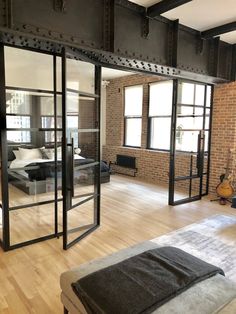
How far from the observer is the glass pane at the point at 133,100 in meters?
7.11

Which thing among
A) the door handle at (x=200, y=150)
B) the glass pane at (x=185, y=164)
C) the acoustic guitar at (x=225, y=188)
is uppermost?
the door handle at (x=200, y=150)

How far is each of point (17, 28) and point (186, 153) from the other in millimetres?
4315

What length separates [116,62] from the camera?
10.6ft

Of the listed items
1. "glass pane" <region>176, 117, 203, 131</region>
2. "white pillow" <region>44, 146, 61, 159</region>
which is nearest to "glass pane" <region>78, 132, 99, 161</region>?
"white pillow" <region>44, 146, 61, 159</region>

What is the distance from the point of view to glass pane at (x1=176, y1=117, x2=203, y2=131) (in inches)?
191

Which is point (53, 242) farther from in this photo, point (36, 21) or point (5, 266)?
point (36, 21)

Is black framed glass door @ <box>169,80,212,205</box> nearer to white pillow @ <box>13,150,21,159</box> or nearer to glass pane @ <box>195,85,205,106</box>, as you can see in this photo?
glass pane @ <box>195,85,205,106</box>

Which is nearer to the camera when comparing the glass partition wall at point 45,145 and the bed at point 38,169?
the glass partition wall at point 45,145

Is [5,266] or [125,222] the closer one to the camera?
[5,266]

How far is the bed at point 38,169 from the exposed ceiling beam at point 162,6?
6.21 ft

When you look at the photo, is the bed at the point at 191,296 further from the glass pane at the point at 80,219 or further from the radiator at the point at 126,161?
the radiator at the point at 126,161

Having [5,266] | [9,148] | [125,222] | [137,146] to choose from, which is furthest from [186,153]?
[5,266]

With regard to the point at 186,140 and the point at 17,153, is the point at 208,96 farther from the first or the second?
the point at 17,153

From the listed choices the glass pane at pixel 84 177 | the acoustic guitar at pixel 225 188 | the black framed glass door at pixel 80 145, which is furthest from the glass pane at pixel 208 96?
the glass pane at pixel 84 177
